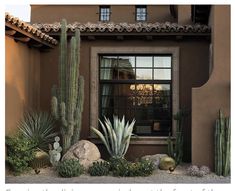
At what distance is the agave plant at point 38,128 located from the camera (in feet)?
37.6

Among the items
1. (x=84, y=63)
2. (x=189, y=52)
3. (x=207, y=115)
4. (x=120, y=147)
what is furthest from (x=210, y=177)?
(x=84, y=63)

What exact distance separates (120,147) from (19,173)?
2805 mm

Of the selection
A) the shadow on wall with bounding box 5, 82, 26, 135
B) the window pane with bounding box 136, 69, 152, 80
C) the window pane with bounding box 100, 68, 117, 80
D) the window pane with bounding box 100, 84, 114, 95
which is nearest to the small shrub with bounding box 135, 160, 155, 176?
the shadow on wall with bounding box 5, 82, 26, 135

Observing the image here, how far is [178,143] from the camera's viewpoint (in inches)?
474

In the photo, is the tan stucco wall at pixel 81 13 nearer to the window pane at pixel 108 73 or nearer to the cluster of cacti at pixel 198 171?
the window pane at pixel 108 73

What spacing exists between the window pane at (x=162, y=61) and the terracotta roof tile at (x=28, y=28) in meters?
3.22

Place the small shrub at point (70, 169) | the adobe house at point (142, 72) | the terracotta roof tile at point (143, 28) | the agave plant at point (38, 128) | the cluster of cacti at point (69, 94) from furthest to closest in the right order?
the adobe house at point (142, 72)
the terracotta roof tile at point (143, 28)
the agave plant at point (38, 128)
the cluster of cacti at point (69, 94)
the small shrub at point (70, 169)

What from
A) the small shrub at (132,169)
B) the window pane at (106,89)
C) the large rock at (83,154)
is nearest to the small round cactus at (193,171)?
the small shrub at (132,169)

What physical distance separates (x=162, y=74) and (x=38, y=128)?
4.32 meters

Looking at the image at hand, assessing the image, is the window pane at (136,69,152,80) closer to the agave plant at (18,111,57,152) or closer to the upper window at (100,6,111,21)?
the agave plant at (18,111,57,152)

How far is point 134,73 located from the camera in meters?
13.5

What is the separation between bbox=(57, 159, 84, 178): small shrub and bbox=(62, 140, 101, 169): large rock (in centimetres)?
36

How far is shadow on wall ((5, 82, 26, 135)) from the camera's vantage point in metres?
10.7

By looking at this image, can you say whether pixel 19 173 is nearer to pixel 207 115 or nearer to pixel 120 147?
pixel 120 147
